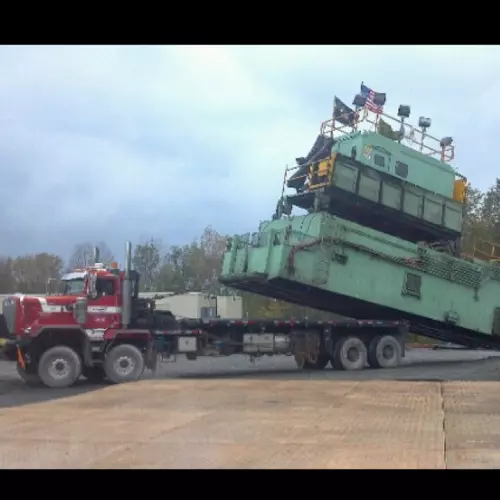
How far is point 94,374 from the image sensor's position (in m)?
16.8

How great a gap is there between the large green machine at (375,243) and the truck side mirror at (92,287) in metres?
3.90

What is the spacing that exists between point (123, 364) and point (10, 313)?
288cm

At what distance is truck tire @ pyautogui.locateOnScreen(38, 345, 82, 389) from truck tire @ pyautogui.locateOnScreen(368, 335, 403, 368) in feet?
27.2

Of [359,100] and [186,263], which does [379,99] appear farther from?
[186,263]

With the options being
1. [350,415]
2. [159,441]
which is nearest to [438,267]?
[350,415]

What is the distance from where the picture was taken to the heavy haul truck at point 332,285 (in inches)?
626

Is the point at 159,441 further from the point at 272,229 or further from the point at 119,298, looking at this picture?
the point at 272,229

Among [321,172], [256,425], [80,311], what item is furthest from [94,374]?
→ [256,425]

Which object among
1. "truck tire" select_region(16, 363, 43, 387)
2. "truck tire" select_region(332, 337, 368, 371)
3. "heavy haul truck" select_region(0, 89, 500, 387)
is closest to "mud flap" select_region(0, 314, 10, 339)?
"heavy haul truck" select_region(0, 89, 500, 387)

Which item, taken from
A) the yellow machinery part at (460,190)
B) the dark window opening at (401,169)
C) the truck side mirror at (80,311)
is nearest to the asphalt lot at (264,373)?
the truck side mirror at (80,311)

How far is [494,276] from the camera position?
63.5ft

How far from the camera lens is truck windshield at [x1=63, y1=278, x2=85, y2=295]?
16.1 metres
